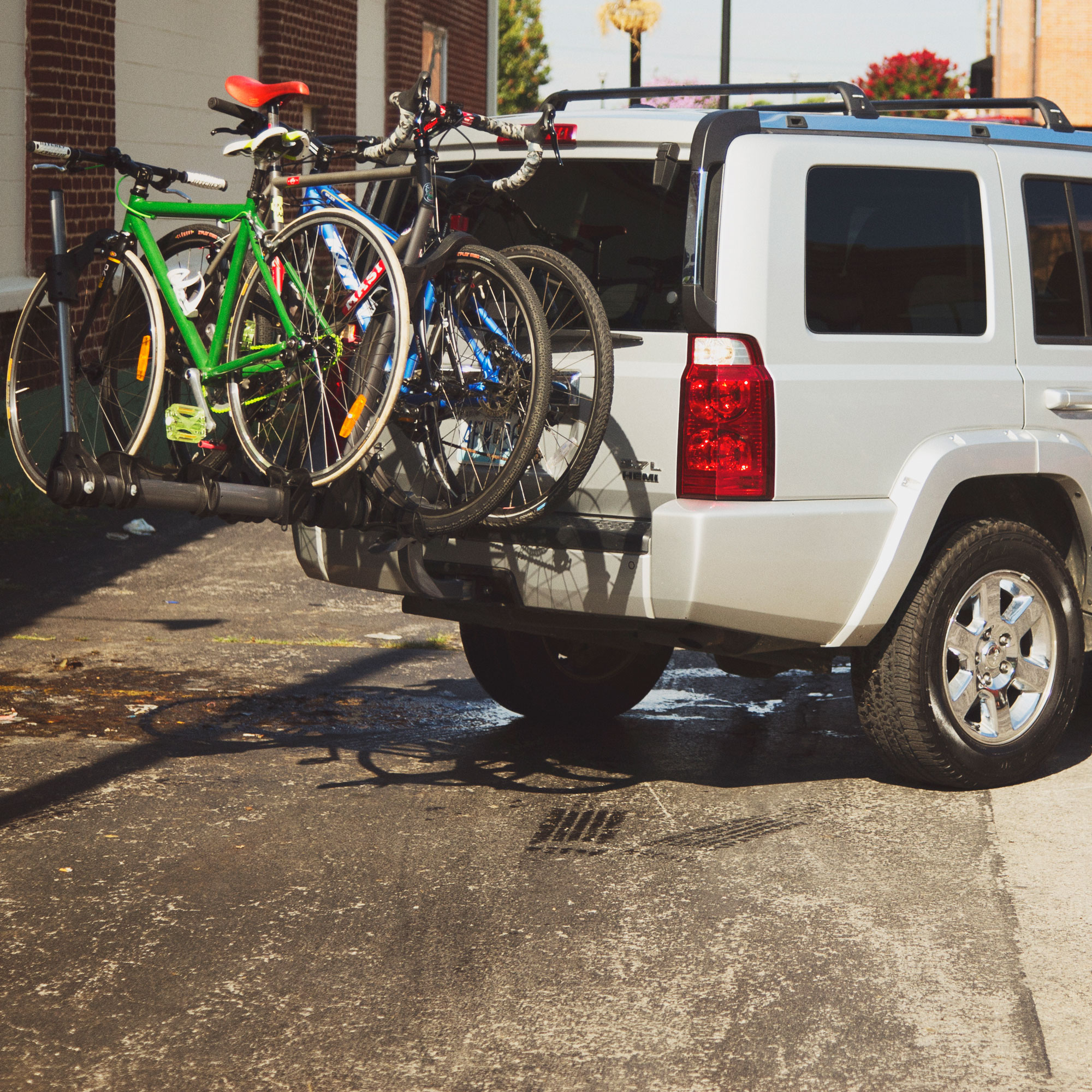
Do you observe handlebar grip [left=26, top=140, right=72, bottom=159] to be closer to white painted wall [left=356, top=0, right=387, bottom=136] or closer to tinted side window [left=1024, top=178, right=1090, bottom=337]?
tinted side window [left=1024, top=178, right=1090, bottom=337]

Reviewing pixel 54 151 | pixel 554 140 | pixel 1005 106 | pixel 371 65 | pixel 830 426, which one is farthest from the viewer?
pixel 371 65

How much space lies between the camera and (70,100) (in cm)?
1214

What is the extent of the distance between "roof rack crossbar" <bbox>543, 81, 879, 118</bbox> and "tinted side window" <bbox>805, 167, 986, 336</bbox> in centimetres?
31

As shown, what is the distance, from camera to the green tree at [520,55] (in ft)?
206

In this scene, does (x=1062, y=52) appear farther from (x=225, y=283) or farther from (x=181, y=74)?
(x=225, y=283)

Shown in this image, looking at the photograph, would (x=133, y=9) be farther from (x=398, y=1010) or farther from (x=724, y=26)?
(x=724, y=26)

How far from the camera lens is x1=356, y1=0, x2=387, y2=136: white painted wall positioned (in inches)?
743

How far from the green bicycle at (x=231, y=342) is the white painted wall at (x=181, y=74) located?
7.49 m

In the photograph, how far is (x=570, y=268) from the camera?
5.02 m

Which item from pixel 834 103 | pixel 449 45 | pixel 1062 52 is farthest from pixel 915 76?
pixel 834 103

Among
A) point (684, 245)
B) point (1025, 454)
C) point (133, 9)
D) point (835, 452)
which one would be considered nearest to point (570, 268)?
point (684, 245)

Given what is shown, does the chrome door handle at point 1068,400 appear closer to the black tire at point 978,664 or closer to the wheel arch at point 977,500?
the wheel arch at point 977,500

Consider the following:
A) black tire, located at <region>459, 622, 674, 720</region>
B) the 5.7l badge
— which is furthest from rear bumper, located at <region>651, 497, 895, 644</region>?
black tire, located at <region>459, 622, 674, 720</region>

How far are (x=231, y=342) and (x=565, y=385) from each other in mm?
1197
